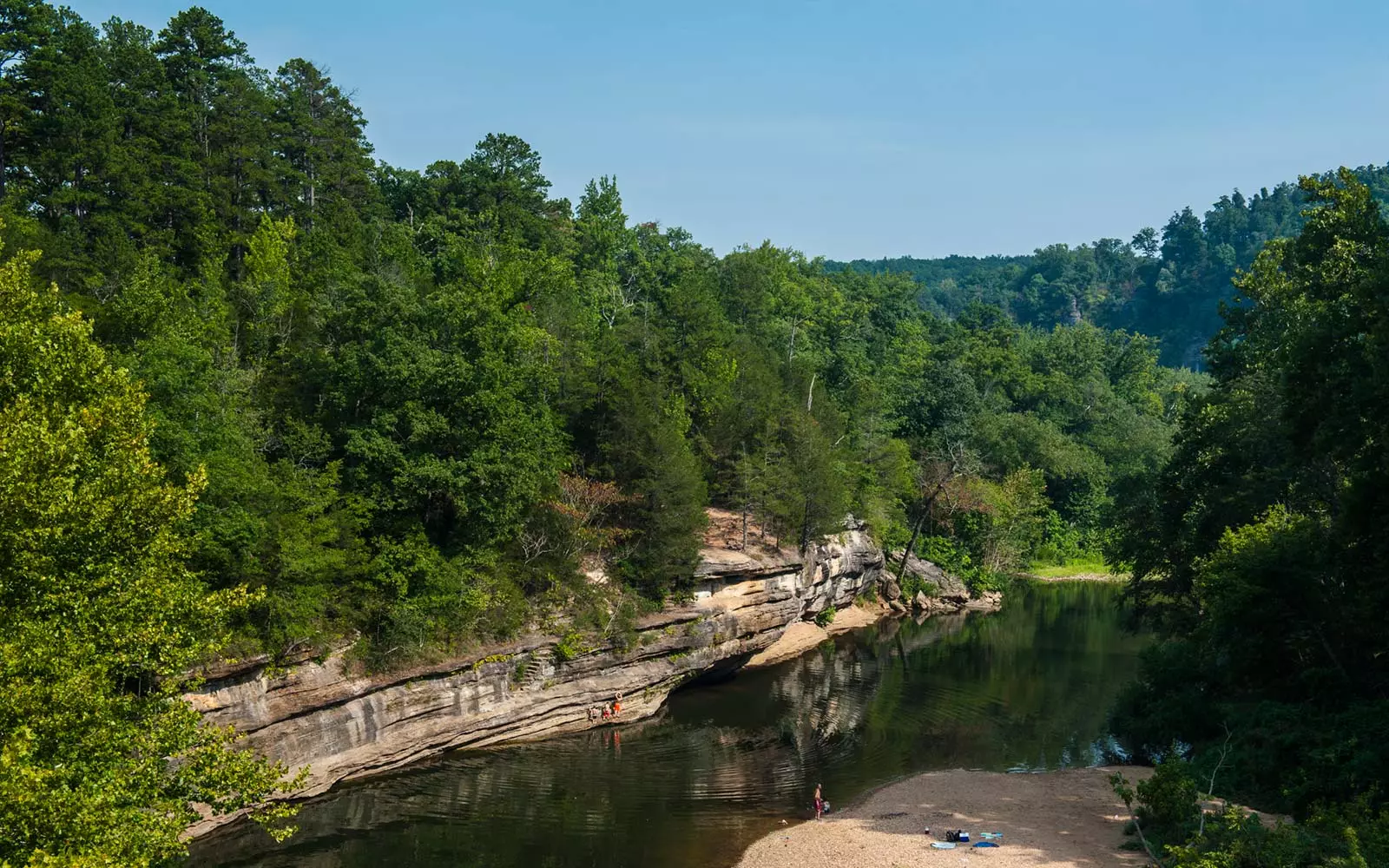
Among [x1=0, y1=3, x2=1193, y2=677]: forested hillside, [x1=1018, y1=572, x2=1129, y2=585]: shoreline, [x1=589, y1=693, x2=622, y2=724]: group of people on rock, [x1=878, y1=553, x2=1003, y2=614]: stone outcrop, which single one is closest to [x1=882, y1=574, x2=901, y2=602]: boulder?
[x1=878, y1=553, x2=1003, y2=614]: stone outcrop

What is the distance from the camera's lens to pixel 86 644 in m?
18.4

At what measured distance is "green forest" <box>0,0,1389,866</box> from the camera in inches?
766

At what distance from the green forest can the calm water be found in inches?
189

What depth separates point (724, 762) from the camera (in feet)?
124

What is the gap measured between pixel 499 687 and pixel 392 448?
10.1 metres

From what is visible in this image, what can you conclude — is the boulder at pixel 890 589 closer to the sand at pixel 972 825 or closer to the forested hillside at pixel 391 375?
the forested hillside at pixel 391 375

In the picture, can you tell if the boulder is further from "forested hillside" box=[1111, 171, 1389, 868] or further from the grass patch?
"forested hillside" box=[1111, 171, 1389, 868]

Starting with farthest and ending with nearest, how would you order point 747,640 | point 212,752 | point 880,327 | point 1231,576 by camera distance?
point 880,327
point 747,640
point 1231,576
point 212,752

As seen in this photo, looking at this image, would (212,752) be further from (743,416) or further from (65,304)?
(743,416)

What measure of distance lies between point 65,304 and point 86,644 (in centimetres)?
1454

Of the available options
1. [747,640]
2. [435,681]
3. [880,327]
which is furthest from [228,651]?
[880,327]

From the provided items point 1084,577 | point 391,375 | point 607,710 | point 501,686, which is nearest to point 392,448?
point 391,375

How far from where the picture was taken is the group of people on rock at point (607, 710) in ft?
136

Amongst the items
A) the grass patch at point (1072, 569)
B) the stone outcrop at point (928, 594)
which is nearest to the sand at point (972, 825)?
the stone outcrop at point (928, 594)
